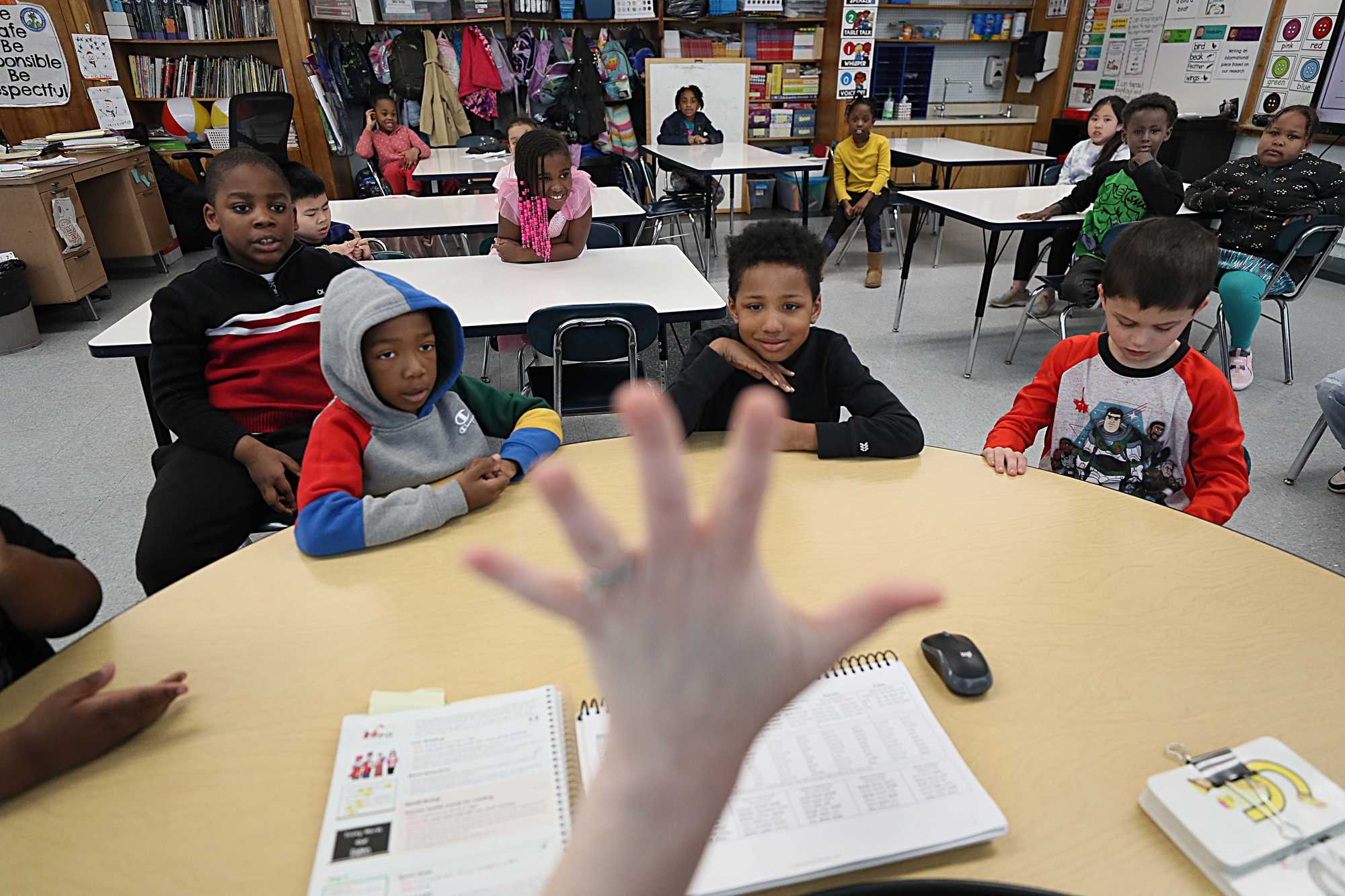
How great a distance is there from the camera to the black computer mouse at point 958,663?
2.64 feet

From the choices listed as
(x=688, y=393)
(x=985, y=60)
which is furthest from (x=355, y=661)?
(x=985, y=60)

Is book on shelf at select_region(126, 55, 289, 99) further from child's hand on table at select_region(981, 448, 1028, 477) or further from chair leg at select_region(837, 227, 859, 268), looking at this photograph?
child's hand on table at select_region(981, 448, 1028, 477)

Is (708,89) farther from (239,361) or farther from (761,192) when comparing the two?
(239,361)

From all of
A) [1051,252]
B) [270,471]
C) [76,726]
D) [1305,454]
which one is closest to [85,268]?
[270,471]

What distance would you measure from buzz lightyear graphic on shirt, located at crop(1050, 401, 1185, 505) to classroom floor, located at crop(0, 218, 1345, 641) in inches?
20.8

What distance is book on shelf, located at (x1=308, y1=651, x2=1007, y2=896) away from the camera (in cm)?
63

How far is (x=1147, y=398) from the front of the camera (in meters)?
1.47

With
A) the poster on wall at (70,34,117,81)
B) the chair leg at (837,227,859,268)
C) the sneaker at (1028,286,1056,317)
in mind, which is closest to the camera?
the sneaker at (1028,286,1056,317)

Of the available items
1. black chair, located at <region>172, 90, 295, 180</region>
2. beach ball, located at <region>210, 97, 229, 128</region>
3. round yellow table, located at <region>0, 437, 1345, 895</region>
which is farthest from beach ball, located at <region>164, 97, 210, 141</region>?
round yellow table, located at <region>0, 437, 1345, 895</region>

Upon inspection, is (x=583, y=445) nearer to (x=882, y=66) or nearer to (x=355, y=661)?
(x=355, y=661)

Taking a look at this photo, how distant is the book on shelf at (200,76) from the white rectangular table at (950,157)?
191 inches

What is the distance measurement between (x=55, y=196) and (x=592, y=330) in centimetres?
382

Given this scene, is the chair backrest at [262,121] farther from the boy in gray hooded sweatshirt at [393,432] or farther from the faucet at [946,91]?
the faucet at [946,91]

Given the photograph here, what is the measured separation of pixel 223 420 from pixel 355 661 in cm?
108
